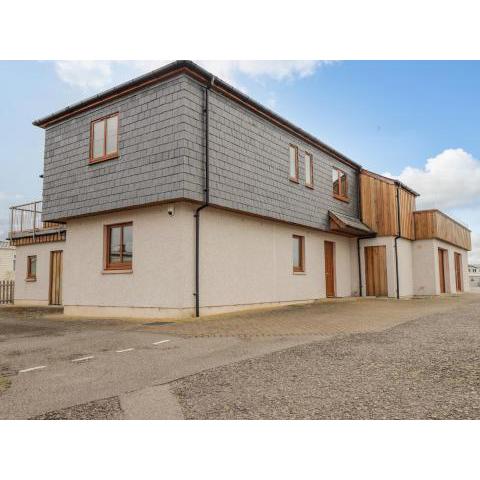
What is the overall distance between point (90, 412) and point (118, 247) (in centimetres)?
943

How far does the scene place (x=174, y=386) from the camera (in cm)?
449

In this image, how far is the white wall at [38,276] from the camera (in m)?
19.1

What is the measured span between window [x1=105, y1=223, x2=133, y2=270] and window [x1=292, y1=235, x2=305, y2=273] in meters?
6.34

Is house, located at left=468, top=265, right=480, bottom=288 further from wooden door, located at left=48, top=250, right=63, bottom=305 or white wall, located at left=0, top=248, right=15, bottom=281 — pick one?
wooden door, located at left=48, top=250, right=63, bottom=305

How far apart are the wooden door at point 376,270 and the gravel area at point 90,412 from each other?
1681 centimetres

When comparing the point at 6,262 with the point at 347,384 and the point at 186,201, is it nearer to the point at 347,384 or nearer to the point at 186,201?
the point at 186,201

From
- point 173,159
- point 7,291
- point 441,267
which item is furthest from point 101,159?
point 441,267

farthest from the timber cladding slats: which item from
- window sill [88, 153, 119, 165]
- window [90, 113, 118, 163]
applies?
window [90, 113, 118, 163]

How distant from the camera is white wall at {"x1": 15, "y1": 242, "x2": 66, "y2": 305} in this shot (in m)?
19.1

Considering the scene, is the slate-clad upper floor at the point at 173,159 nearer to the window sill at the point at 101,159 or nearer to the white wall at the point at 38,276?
the window sill at the point at 101,159

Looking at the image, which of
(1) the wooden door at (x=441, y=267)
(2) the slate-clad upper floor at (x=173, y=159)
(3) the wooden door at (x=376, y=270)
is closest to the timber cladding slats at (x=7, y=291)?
(2) the slate-clad upper floor at (x=173, y=159)

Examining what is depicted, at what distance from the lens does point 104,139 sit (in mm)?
12883

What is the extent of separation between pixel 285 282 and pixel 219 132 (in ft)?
19.0

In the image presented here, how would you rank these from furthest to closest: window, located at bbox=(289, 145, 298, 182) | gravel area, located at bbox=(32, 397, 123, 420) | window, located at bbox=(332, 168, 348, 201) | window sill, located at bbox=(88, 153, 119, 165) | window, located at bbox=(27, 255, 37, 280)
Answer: window, located at bbox=(27, 255, 37, 280), window, located at bbox=(332, 168, 348, 201), window, located at bbox=(289, 145, 298, 182), window sill, located at bbox=(88, 153, 119, 165), gravel area, located at bbox=(32, 397, 123, 420)
